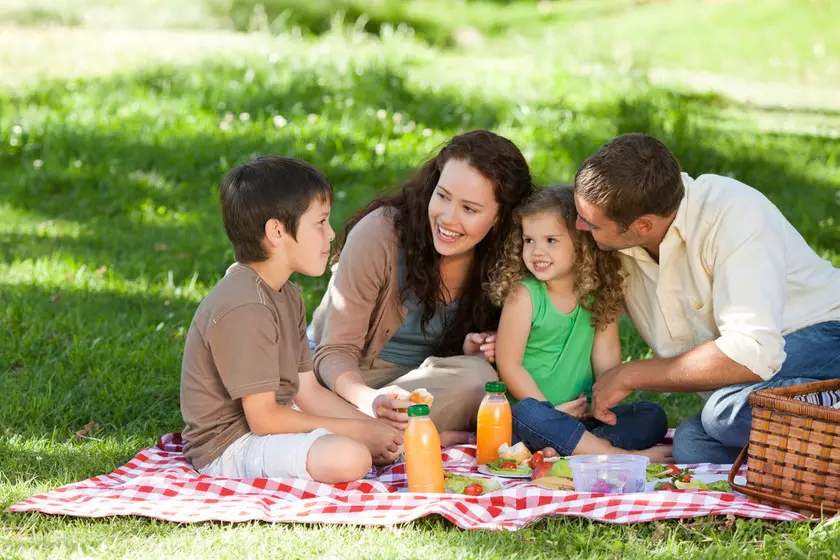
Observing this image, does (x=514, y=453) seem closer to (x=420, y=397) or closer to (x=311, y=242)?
(x=420, y=397)

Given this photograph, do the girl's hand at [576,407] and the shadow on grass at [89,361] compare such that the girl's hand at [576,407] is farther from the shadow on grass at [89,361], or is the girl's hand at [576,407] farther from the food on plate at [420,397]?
the shadow on grass at [89,361]

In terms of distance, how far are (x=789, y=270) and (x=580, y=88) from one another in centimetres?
561

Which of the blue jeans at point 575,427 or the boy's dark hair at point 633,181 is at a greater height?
the boy's dark hair at point 633,181

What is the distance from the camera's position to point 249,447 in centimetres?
338

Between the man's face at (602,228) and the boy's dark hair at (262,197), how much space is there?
0.85m

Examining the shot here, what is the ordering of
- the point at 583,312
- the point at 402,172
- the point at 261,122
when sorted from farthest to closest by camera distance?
the point at 261,122
the point at 402,172
the point at 583,312

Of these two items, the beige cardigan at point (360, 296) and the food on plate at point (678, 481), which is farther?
the beige cardigan at point (360, 296)

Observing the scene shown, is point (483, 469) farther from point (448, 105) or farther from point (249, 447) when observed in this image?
point (448, 105)

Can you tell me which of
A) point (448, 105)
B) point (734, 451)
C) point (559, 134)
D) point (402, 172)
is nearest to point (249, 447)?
point (734, 451)

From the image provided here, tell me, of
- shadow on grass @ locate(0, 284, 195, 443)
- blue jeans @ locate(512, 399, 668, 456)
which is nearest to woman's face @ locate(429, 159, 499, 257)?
blue jeans @ locate(512, 399, 668, 456)

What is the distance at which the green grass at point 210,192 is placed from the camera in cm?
287

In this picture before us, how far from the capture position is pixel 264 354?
330 cm

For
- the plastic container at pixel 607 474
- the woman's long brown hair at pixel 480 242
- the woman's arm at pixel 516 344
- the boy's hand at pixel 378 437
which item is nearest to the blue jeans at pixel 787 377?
the plastic container at pixel 607 474

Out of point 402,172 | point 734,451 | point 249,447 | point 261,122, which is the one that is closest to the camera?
point 249,447
